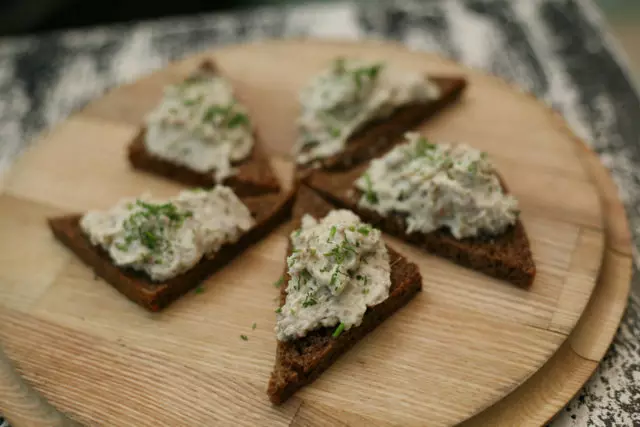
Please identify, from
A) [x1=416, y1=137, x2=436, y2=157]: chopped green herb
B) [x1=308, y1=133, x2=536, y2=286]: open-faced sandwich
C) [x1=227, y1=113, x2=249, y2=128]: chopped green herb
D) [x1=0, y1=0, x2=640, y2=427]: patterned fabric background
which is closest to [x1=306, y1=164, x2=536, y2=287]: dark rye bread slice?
[x1=308, y1=133, x2=536, y2=286]: open-faced sandwich

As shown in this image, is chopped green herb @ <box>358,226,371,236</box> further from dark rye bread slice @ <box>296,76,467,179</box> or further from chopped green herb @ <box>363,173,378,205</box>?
dark rye bread slice @ <box>296,76,467,179</box>

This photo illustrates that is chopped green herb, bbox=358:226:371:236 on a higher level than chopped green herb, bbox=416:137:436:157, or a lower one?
lower

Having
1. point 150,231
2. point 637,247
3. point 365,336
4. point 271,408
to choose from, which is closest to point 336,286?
point 365,336

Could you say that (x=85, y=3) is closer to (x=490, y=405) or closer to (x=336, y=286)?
(x=336, y=286)

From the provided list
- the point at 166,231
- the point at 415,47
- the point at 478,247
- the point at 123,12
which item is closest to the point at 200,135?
the point at 166,231

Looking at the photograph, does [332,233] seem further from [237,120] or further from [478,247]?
[237,120]

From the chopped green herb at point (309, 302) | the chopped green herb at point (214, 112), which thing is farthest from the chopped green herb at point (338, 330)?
the chopped green herb at point (214, 112)
